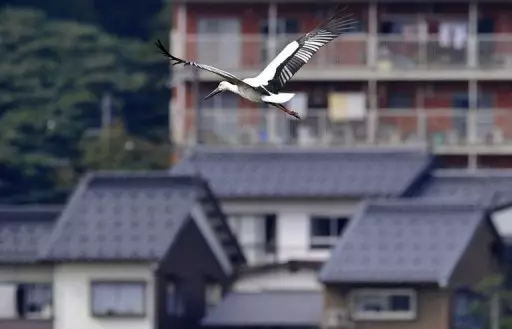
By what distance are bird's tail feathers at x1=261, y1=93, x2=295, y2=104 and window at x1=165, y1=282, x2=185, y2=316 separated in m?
20.2

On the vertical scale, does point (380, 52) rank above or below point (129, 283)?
above

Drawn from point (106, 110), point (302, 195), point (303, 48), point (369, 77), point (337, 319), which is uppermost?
point (369, 77)

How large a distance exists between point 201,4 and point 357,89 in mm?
3530

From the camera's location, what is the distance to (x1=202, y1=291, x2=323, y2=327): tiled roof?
38438mm

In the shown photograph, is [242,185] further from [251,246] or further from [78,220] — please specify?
[78,220]

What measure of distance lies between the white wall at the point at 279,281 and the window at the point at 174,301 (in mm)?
1317

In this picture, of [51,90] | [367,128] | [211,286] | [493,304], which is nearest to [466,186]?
[211,286]

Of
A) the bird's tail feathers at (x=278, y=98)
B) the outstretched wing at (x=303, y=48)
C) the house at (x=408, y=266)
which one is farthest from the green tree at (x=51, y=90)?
the bird's tail feathers at (x=278, y=98)

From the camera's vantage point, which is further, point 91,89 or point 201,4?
point 91,89

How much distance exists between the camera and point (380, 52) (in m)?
50.7

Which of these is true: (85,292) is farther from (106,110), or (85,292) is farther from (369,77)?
(106,110)

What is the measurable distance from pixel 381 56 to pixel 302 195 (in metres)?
8.14

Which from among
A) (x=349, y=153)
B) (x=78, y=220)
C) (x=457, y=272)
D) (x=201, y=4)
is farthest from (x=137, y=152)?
(x=457, y=272)

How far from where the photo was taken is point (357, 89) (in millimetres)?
50688
